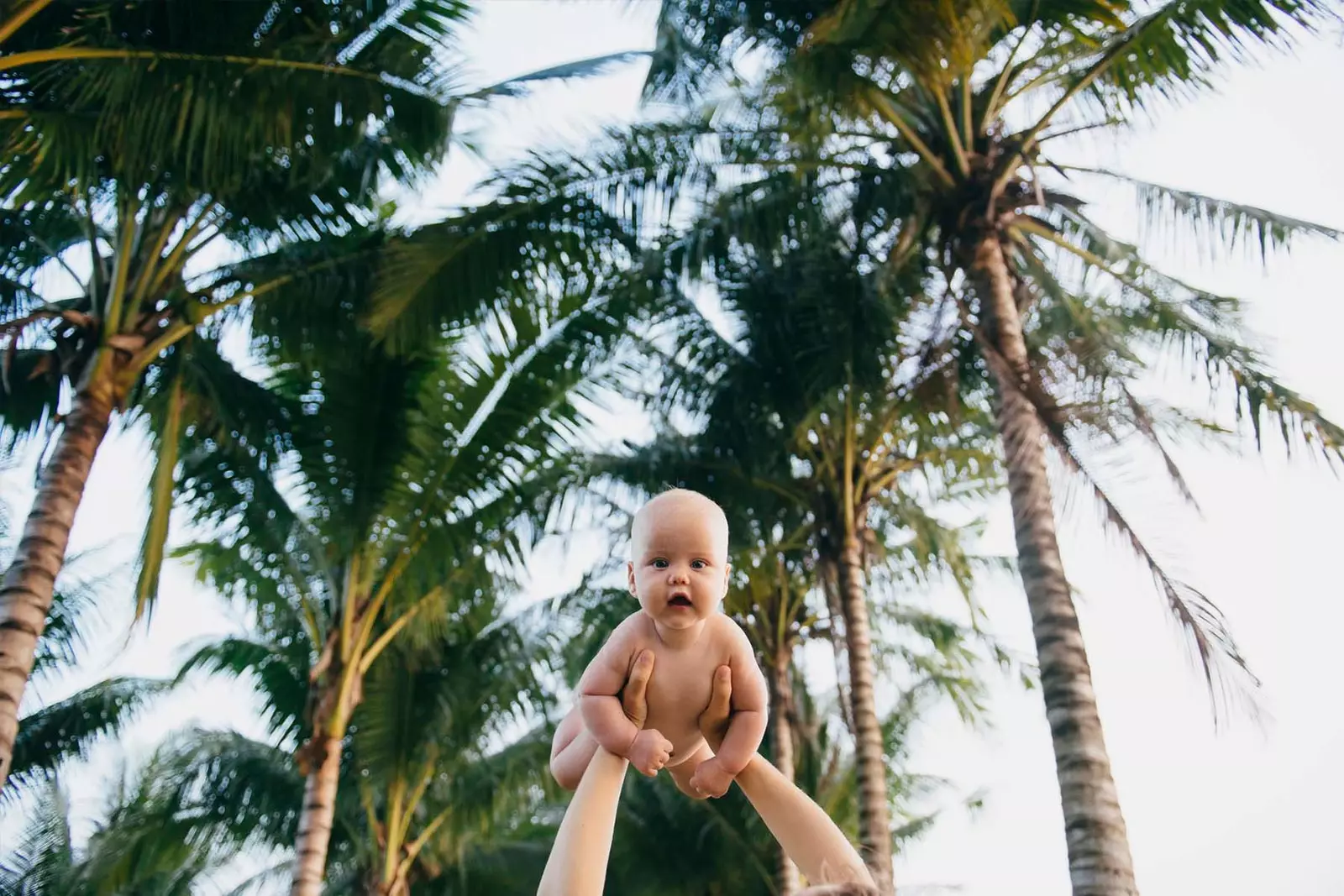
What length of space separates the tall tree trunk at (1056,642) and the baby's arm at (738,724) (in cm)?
375

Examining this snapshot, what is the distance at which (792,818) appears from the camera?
6.46 feet

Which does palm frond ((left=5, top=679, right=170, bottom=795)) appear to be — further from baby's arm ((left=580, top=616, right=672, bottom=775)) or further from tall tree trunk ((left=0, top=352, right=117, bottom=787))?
baby's arm ((left=580, top=616, right=672, bottom=775))

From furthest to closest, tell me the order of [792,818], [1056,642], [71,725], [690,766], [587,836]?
[71,725], [1056,642], [690,766], [792,818], [587,836]

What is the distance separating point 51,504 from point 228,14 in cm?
288

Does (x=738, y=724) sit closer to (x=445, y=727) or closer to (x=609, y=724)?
(x=609, y=724)

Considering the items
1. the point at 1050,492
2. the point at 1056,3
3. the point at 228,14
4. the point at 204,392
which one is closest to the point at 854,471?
the point at 1050,492

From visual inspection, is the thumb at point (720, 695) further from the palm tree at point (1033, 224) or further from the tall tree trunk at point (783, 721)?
the tall tree trunk at point (783, 721)

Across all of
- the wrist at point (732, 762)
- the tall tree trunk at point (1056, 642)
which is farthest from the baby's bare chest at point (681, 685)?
the tall tree trunk at point (1056, 642)

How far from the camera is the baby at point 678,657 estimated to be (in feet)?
6.55

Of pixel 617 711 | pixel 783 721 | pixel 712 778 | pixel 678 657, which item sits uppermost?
pixel 783 721

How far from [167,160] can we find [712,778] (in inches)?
246

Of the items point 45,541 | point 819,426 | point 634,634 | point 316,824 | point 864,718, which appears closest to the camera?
point 634,634

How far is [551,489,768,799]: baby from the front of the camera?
78.5 inches

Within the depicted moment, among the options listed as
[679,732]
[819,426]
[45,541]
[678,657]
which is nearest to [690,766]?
[679,732]
